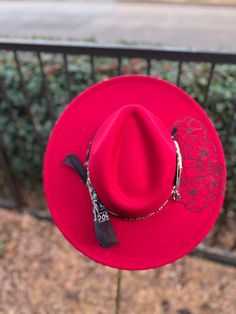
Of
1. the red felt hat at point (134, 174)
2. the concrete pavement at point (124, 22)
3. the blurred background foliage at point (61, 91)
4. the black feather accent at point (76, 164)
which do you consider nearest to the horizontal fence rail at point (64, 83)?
the blurred background foliage at point (61, 91)

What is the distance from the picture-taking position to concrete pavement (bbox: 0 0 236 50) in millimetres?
7914

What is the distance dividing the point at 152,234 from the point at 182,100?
1.79ft

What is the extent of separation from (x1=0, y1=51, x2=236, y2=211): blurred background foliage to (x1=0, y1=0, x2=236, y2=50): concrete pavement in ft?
16.7

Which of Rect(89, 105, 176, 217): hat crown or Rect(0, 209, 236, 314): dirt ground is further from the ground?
Rect(89, 105, 176, 217): hat crown

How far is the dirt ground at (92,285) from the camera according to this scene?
225 centimetres

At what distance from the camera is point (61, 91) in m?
2.26

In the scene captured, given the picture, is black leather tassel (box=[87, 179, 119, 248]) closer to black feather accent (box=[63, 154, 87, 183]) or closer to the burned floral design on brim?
black feather accent (box=[63, 154, 87, 183])

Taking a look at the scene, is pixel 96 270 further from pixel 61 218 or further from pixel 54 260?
pixel 61 218

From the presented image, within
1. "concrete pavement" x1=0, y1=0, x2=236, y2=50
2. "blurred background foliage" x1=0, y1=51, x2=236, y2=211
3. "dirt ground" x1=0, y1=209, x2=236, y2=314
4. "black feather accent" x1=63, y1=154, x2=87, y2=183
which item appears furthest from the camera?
"concrete pavement" x1=0, y1=0, x2=236, y2=50

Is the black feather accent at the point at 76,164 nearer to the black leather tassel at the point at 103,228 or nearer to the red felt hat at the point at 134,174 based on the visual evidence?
the red felt hat at the point at 134,174

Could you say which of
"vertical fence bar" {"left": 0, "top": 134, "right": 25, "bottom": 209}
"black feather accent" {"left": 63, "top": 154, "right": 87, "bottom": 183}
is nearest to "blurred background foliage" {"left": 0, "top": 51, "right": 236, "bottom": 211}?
"vertical fence bar" {"left": 0, "top": 134, "right": 25, "bottom": 209}

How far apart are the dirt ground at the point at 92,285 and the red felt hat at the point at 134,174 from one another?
1.26 m

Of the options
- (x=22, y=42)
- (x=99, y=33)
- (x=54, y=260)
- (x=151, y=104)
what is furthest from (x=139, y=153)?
(x=99, y=33)

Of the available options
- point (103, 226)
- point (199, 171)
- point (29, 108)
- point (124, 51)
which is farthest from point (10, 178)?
point (199, 171)
